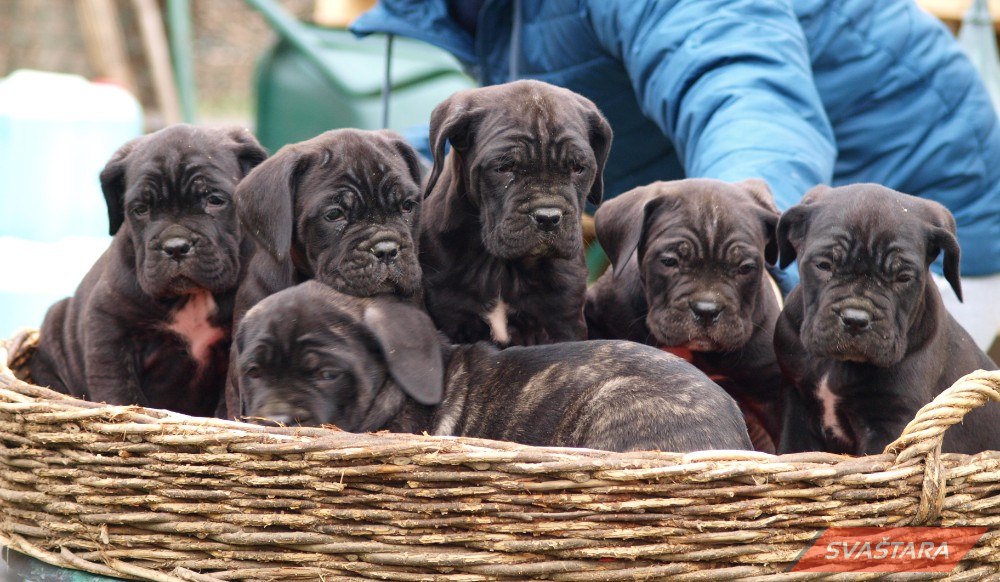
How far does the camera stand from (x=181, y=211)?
4.06 metres

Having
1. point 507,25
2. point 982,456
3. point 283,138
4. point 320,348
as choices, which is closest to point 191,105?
point 283,138

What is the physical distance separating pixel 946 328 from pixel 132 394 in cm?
295

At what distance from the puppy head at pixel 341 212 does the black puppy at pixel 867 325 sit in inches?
50.6

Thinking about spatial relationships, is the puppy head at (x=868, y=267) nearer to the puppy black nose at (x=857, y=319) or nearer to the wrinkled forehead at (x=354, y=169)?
the puppy black nose at (x=857, y=319)

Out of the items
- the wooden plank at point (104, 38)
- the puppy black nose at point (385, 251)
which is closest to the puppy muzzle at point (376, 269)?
the puppy black nose at point (385, 251)

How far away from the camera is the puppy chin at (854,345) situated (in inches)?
137

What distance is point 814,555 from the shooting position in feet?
9.07

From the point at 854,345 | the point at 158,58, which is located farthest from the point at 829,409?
the point at 158,58

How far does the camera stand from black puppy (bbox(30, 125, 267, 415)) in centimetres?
402

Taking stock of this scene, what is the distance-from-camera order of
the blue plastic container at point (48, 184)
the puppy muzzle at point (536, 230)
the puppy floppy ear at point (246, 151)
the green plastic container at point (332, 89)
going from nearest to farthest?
the puppy muzzle at point (536, 230), the puppy floppy ear at point (246, 151), the blue plastic container at point (48, 184), the green plastic container at point (332, 89)

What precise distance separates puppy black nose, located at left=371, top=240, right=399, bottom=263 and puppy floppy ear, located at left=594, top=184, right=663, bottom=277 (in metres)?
0.92

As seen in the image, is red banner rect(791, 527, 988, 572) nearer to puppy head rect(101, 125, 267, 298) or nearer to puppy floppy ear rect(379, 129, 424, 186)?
puppy floppy ear rect(379, 129, 424, 186)

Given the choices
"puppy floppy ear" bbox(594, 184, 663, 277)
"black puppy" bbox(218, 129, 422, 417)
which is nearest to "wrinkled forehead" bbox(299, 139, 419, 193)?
"black puppy" bbox(218, 129, 422, 417)

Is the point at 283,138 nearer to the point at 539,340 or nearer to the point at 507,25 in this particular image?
the point at 507,25
